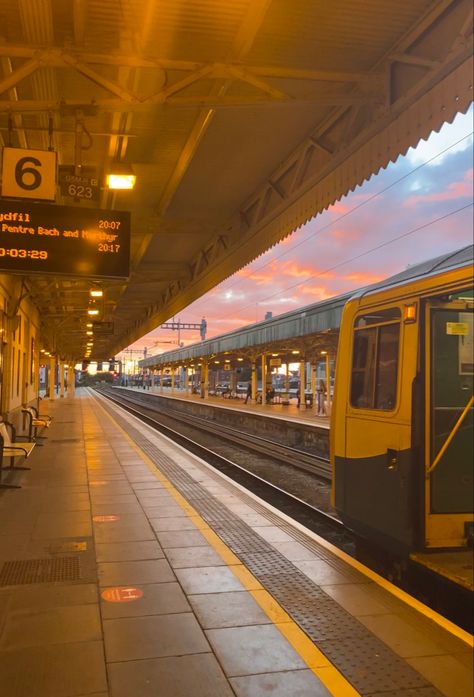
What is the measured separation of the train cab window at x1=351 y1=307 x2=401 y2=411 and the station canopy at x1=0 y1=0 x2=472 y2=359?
1.92m

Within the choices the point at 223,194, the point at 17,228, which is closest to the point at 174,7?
the point at 17,228

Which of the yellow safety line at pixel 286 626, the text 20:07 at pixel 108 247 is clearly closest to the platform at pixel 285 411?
the text 20:07 at pixel 108 247

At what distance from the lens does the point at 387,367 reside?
5.02 metres

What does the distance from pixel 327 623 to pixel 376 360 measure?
2273mm

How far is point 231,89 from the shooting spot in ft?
22.4

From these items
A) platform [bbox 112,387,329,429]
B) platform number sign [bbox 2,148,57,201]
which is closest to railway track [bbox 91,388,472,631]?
platform [bbox 112,387,329,429]

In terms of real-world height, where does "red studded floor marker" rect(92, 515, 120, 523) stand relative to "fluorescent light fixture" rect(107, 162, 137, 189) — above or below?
below

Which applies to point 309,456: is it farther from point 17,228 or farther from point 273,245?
Result: point 17,228

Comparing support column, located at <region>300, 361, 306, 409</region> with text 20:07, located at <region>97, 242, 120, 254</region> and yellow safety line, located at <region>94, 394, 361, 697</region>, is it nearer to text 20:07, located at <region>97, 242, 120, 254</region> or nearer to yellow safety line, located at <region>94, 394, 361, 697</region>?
text 20:07, located at <region>97, 242, 120, 254</region>

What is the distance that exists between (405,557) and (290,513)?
17.3 feet

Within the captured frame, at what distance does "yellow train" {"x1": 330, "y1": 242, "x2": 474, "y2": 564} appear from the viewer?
4457 mm

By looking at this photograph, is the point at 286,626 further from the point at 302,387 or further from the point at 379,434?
the point at 302,387

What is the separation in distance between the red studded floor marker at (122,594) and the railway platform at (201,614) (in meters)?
0.02

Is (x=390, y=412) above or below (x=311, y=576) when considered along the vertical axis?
above
